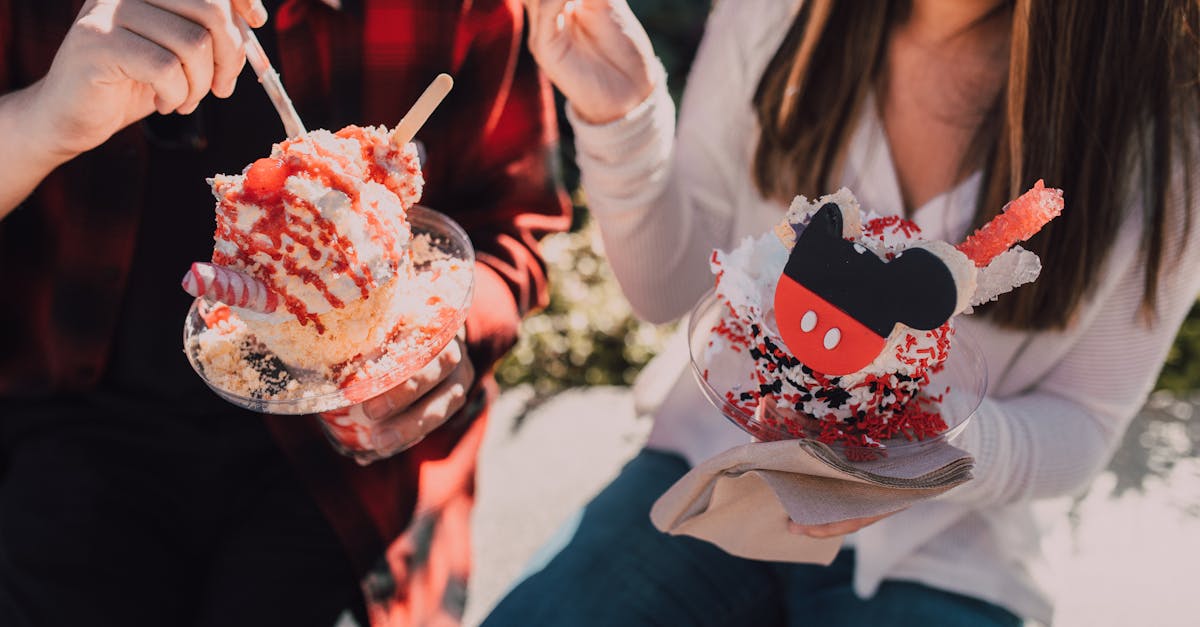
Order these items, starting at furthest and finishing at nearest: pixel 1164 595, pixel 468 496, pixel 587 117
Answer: pixel 1164 595 → pixel 468 496 → pixel 587 117

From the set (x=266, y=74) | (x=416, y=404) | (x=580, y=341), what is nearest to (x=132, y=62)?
(x=266, y=74)

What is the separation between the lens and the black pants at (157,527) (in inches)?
73.8

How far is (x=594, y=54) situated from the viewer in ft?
5.97

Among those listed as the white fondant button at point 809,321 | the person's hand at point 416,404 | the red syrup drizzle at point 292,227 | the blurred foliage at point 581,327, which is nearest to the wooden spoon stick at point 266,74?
the red syrup drizzle at point 292,227

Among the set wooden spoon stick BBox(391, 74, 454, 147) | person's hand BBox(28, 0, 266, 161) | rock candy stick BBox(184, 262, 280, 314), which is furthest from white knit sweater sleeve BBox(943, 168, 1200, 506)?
person's hand BBox(28, 0, 266, 161)

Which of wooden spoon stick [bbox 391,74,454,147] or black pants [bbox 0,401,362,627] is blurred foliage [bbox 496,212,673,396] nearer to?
black pants [bbox 0,401,362,627]

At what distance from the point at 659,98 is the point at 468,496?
1058 millimetres

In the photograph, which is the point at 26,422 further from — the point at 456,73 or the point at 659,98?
the point at 659,98

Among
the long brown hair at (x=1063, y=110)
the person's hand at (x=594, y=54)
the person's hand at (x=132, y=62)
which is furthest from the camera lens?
the person's hand at (x=594, y=54)

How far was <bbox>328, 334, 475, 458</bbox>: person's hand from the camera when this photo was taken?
1665 mm

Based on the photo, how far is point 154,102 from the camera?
1574mm

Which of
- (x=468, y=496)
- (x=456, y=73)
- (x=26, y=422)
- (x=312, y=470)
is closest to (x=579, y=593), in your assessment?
(x=468, y=496)

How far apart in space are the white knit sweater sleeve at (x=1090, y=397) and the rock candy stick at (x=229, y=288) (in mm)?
1338

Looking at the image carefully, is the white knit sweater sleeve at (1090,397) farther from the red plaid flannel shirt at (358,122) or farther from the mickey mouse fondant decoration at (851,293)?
the red plaid flannel shirt at (358,122)
